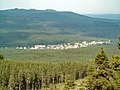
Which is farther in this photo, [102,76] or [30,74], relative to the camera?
[30,74]

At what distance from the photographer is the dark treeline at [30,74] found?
8844 cm

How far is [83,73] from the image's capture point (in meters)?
116

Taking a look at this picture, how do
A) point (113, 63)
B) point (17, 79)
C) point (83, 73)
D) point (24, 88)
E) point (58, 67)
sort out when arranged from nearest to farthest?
point (113, 63) → point (17, 79) → point (24, 88) → point (58, 67) → point (83, 73)

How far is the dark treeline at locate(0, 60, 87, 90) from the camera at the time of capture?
8844 centimetres

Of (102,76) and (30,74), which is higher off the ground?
(102,76)

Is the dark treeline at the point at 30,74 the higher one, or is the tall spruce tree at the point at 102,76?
the tall spruce tree at the point at 102,76

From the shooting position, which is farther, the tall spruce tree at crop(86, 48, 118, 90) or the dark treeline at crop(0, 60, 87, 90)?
the dark treeline at crop(0, 60, 87, 90)

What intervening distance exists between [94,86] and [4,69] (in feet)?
250

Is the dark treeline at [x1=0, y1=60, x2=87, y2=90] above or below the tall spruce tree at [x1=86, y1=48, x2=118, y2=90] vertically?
below

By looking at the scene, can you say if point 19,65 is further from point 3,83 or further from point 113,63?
point 113,63

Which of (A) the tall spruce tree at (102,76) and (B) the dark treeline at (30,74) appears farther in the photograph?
(B) the dark treeline at (30,74)

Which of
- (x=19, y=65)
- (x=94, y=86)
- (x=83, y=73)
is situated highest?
(x=94, y=86)

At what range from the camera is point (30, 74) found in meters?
92.1

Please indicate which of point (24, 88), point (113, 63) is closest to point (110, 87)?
point (113, 63)
